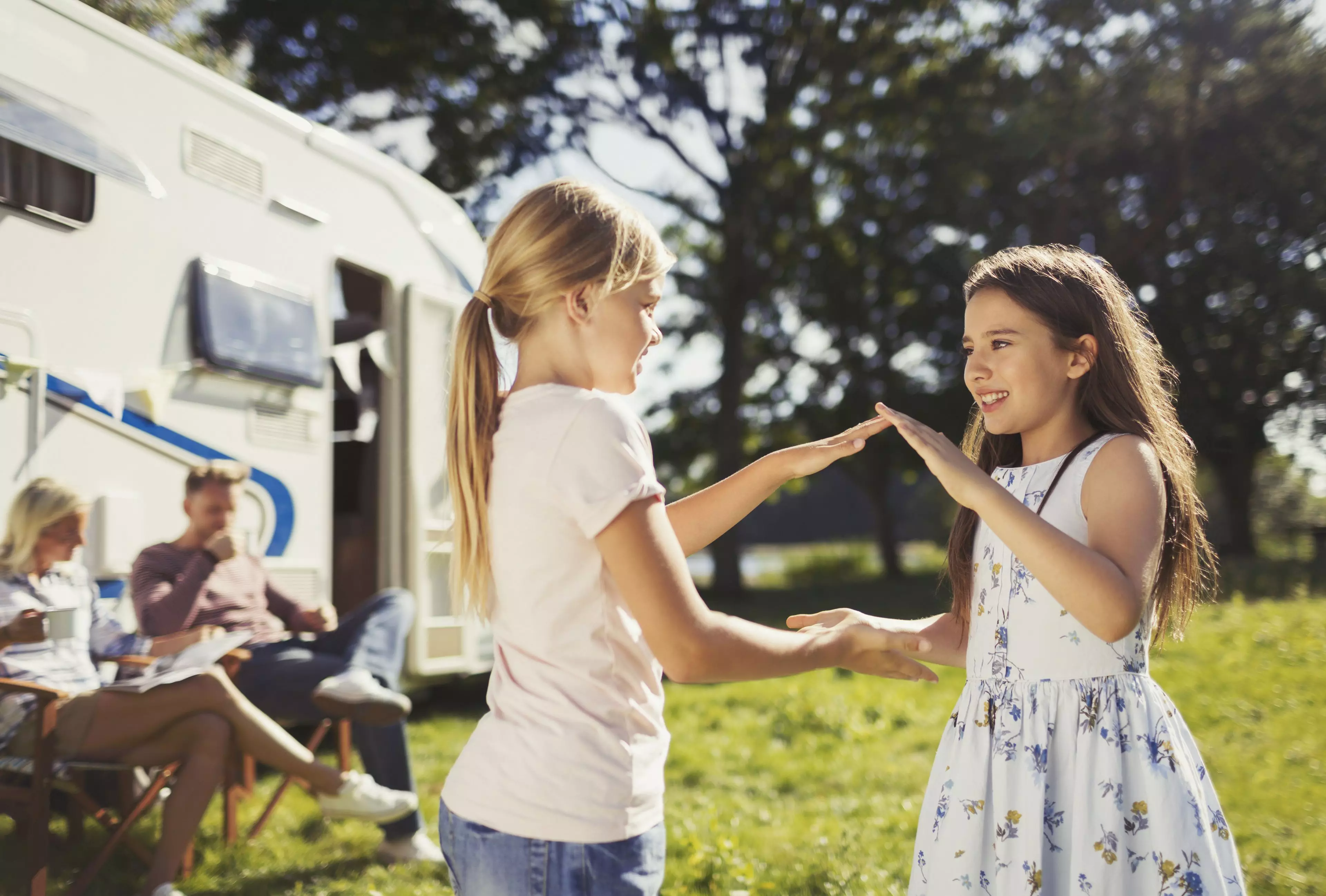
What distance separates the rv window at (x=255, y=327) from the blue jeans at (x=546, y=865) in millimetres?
3274

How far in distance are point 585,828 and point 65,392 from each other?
2.98 metres

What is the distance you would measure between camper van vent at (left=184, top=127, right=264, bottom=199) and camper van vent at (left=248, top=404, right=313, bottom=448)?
0.91 m

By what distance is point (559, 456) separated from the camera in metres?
1.26

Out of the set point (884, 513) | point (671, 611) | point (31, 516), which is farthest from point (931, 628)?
point (884, 513)

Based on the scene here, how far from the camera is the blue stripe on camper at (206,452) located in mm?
3479

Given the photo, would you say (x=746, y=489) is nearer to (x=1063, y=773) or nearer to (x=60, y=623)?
(x=1063, y=773)

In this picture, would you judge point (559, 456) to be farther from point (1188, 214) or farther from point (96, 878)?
point (1188, 214)

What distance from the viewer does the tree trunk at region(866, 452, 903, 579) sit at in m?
18.4

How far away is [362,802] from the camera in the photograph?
11.2 feet

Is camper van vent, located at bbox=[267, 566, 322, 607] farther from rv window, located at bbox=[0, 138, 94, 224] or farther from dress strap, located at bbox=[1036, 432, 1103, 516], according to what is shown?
dress strap, located at bbox=[1036, 432, 1103, 516]

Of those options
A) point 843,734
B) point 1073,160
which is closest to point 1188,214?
point 1073,160

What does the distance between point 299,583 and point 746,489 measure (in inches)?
128

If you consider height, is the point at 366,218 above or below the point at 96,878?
above

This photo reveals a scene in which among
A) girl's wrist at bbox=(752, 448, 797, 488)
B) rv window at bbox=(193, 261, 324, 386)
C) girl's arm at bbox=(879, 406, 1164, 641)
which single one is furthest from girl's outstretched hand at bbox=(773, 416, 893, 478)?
rv window at bbox=(193, 261, 324, 386)
